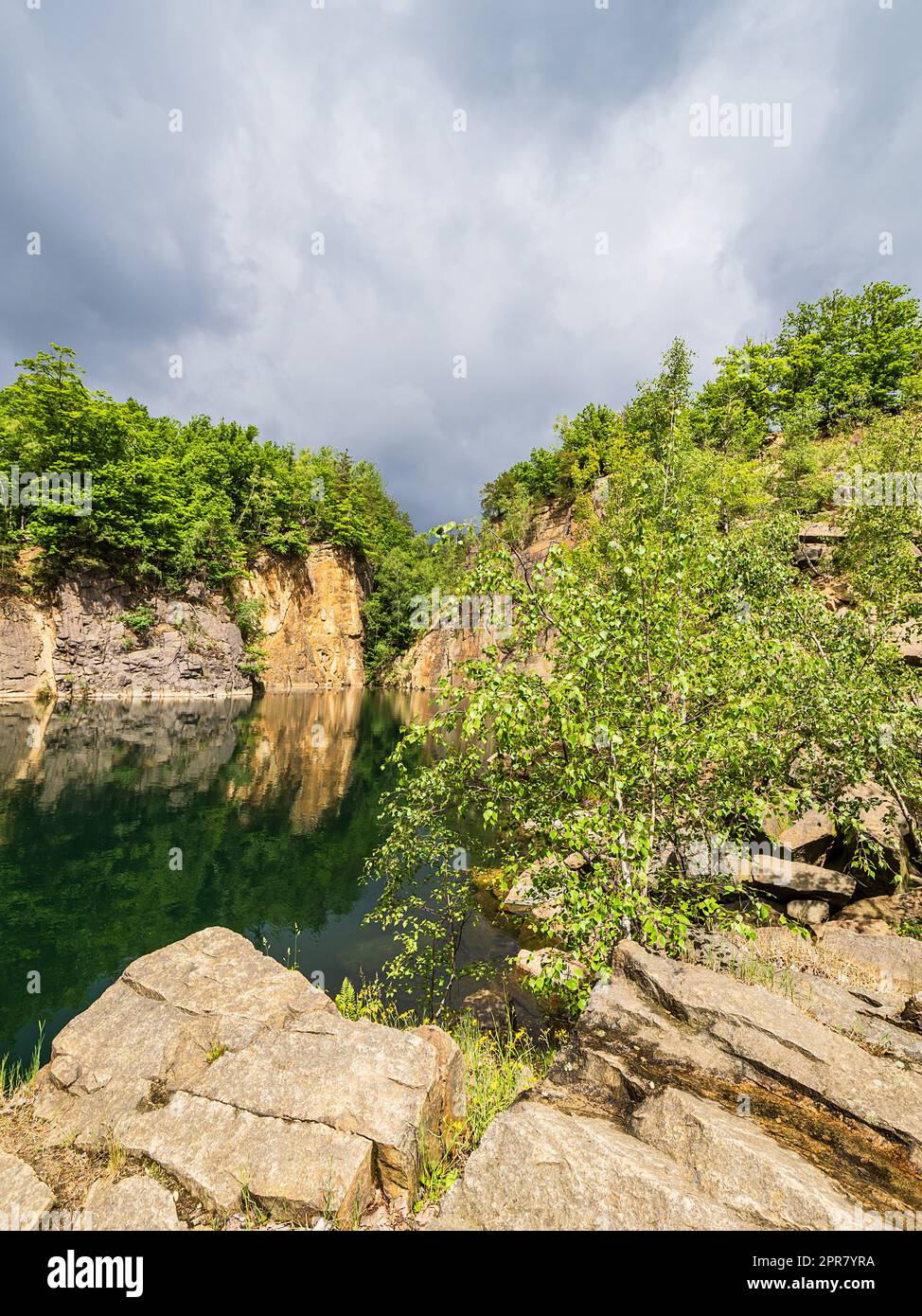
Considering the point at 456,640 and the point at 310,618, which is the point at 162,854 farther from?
the point at 310,618

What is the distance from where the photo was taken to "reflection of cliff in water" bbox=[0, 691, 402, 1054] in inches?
503

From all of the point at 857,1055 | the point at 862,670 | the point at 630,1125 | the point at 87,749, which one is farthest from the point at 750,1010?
the point at 87,749

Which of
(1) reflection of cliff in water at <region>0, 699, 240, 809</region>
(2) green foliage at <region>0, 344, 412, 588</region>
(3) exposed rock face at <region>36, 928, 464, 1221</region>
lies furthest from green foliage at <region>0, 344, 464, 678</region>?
(3) exposed rock face at <region>36, 928, 464, 1221</region>

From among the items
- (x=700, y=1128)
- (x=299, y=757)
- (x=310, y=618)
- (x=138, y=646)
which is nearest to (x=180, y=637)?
(x=138, y=646)

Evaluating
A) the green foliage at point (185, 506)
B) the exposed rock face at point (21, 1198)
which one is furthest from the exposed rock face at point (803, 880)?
the green foliage at point (185, 506)

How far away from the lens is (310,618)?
7900cm

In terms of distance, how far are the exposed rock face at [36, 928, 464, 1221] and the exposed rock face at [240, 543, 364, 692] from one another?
68.4 m

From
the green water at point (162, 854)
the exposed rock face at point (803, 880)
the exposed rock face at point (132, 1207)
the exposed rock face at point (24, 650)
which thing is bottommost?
the green water at point (162, 854)

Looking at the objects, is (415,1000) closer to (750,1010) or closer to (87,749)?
(750,1010)

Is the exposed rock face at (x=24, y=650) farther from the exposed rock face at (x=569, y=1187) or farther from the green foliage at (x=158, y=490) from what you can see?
the exposed rock face at (x=569, y=1187)

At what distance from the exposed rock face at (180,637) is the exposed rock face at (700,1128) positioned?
57.3 meters

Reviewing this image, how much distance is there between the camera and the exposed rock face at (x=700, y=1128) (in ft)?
10.6

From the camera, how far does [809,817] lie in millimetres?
13492

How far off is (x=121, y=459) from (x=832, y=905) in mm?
66974
